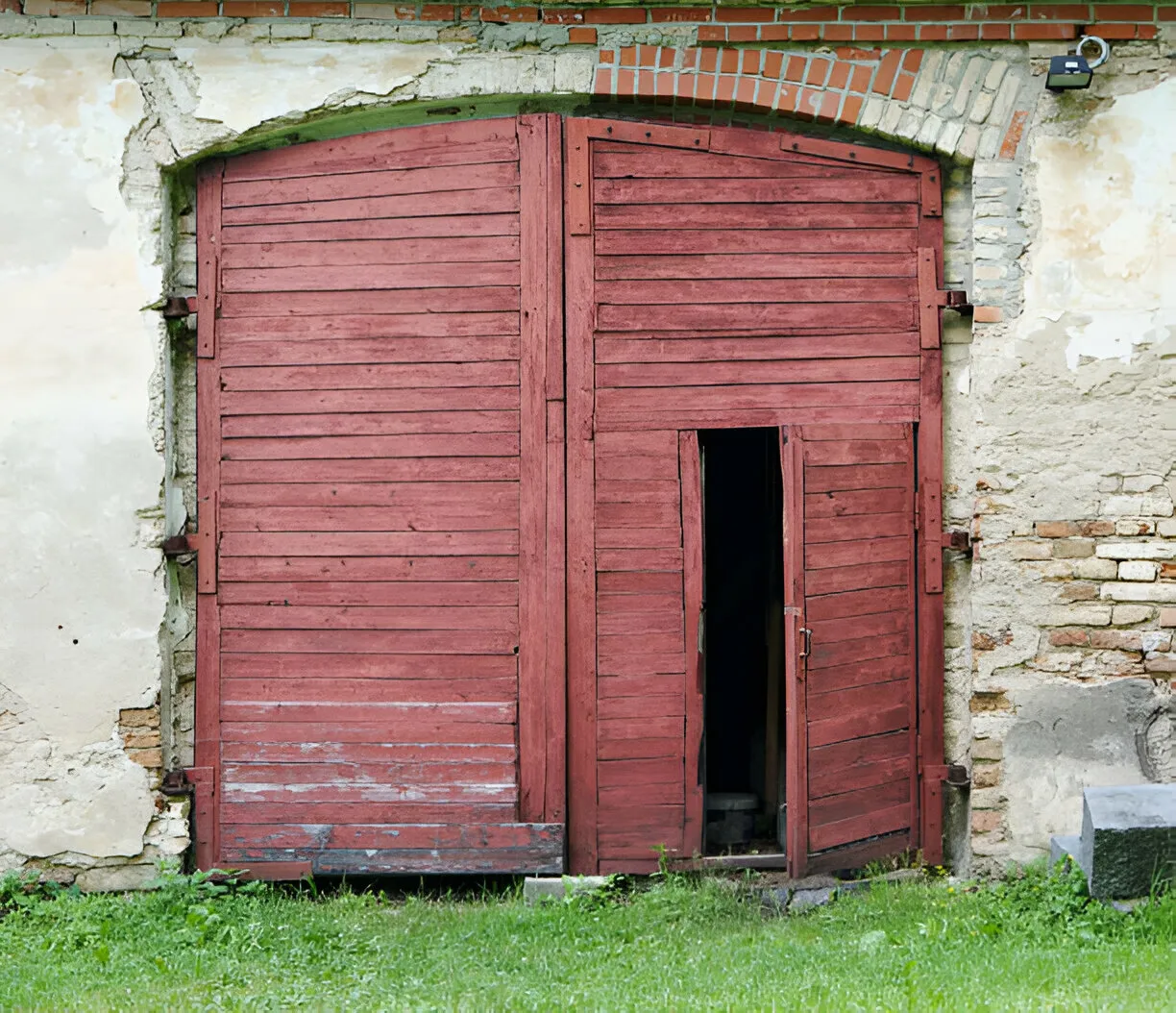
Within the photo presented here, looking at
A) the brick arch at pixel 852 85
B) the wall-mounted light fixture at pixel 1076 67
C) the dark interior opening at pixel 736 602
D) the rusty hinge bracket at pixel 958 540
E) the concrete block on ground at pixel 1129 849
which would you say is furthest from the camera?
the dark interior opening at pixel 736 602

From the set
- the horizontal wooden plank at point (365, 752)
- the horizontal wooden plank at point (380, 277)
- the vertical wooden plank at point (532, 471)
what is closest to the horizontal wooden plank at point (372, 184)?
the vertical wooden plank at point (532, 471)

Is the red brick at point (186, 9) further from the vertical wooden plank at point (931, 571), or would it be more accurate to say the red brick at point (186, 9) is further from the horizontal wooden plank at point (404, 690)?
the vertical wooden plank at point (931, 571)

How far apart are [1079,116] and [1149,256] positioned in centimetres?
65

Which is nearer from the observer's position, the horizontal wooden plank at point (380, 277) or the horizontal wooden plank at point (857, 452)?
the horizontal wooden plank at point (857, 452)

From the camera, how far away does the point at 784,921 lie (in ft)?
15.2

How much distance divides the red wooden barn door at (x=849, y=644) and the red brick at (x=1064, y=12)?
1789 millimetres

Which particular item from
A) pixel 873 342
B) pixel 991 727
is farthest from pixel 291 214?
pixel 991 727

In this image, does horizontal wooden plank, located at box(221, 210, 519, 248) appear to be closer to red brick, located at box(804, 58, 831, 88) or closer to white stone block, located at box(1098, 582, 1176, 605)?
red brick, located at box(804, 58, 831, 88)

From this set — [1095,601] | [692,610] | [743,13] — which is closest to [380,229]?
[743,13]

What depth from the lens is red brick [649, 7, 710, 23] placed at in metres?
5.09

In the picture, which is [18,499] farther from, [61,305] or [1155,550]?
[1155,550]

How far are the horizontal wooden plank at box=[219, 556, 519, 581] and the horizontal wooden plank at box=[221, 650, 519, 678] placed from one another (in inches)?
12.8

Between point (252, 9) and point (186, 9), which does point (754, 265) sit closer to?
point (252, 9)

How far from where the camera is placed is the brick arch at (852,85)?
5.04m
